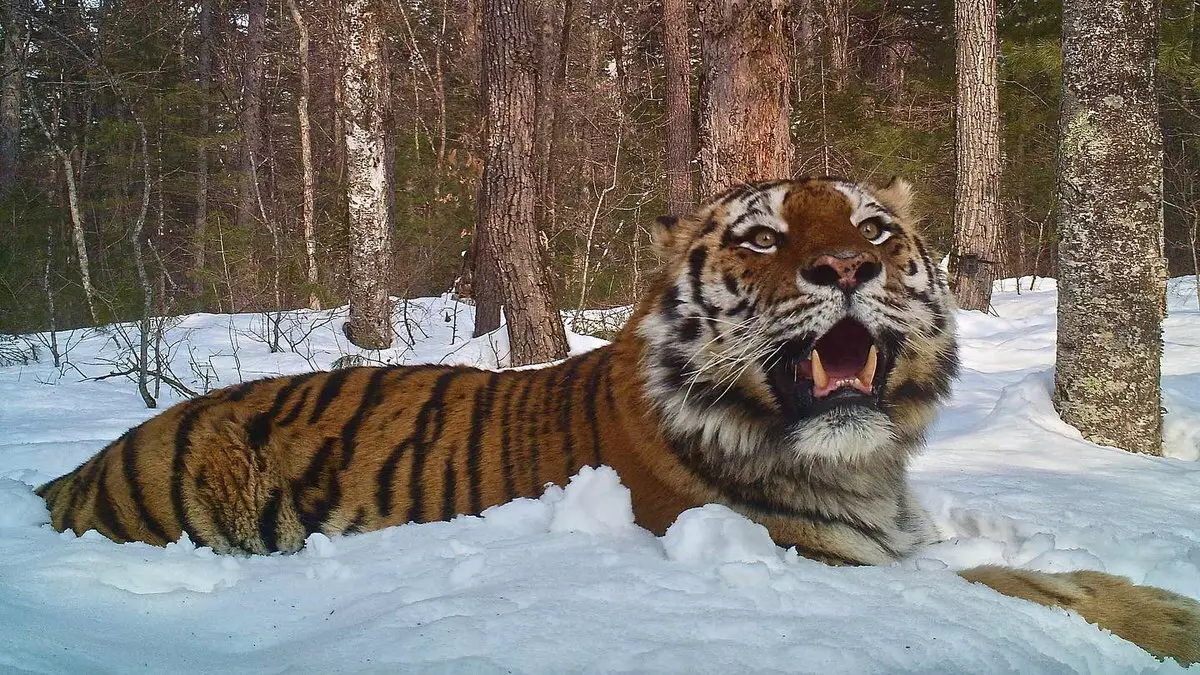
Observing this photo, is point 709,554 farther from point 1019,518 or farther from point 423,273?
point 423,273

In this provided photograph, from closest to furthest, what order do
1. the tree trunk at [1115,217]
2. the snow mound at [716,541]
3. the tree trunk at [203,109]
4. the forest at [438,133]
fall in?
1. the snow mound at [716,541]
2. the tree trunk at [1115,217]
3. the forest at [438,133]
4. the tree trunk at [203,109]

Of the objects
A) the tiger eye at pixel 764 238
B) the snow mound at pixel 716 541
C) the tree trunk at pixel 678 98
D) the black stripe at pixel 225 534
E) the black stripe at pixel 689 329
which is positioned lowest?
the black stripe at pixel 225 534

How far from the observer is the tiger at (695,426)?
206cm

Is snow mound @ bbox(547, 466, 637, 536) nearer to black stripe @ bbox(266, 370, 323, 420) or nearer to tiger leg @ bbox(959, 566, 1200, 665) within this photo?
tiger leg @ bbox(959, 566, 1200, 665)

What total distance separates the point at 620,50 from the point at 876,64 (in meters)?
6.19

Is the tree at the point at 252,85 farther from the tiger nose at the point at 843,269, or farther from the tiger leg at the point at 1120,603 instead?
the tiger leg at the point at 1120,603

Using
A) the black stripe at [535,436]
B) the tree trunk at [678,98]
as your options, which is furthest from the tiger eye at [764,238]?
the tree trunk at [678,98]

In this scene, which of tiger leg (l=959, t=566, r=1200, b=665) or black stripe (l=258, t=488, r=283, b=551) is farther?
black stripe (l=258, t=488, r=283, b=551)

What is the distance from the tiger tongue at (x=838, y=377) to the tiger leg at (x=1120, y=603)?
57cm

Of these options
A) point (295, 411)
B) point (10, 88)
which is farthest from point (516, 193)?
point (10, 88)

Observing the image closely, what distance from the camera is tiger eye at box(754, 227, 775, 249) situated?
2.30 meters

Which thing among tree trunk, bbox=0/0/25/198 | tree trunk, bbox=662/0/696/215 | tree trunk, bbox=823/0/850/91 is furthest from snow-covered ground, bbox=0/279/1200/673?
tree trunk, bbox=823/0/850/91

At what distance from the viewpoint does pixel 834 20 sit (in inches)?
663

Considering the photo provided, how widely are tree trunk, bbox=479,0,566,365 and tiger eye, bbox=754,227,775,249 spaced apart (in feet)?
13.0
